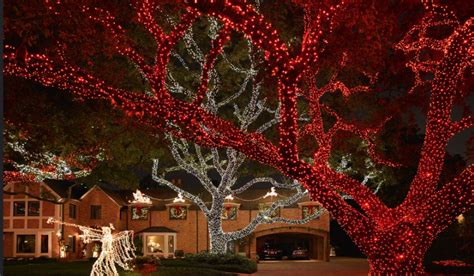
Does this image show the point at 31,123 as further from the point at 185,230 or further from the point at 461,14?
the point at 185,230

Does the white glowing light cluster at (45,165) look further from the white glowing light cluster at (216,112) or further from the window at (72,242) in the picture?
the window at (72,242)

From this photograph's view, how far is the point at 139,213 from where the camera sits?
160 feet

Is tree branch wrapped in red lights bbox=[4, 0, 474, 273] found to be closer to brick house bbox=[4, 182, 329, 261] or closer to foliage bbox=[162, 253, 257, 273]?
foliage bbox=[162, 253, 257, 273]

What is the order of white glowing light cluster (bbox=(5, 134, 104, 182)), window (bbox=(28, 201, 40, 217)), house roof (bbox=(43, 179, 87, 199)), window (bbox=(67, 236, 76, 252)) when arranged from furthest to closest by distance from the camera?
1. window (bbox=(28, 201, 40, 217))
2. window (bbox=(67, 236, 76, 252))
3. house roof (bbox=(43, 179, 87, 199))
4. white glowing light cluster (bbox=(5, 134, 104, 182))

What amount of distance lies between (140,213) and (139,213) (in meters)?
0.07

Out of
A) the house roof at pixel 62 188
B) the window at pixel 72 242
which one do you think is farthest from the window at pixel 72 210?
the window at pixel 72 242

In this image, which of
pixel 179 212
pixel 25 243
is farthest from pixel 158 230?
pixel 25 243

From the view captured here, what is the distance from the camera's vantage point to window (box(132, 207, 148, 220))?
48.7 meters

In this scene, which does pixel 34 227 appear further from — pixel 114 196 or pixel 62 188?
pixel 114 196

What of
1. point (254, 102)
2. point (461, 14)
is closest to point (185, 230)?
point (254, 102)

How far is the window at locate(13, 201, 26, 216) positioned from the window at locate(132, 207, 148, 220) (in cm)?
743

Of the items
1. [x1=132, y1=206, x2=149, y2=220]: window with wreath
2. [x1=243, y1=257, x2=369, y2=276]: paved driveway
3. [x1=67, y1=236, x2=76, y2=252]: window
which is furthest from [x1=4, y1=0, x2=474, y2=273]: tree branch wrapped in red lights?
[x1=132, y1=206, x2=149, y2=220]: window with wreath

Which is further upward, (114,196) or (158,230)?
(114,196)

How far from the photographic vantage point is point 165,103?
36.8 feet
